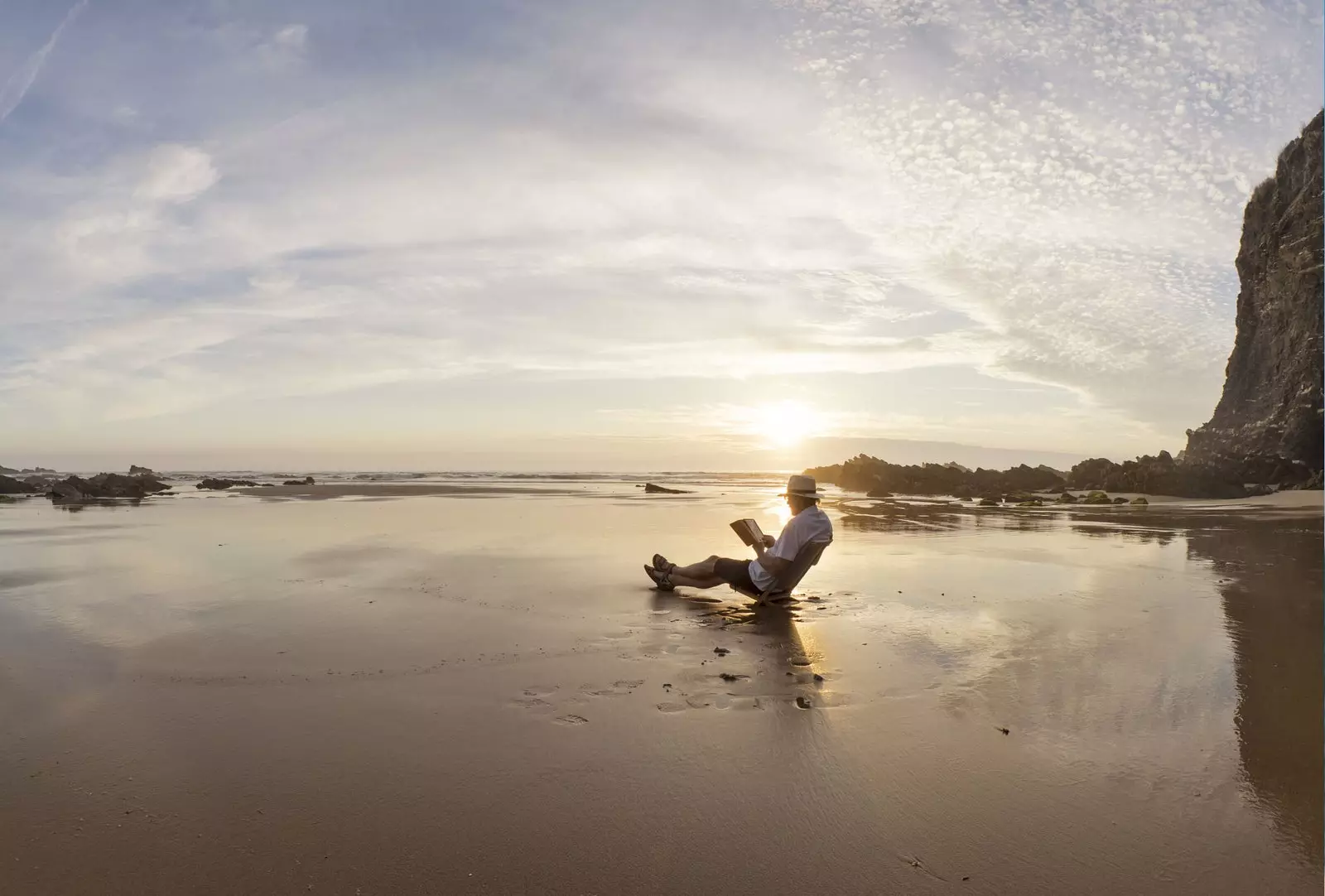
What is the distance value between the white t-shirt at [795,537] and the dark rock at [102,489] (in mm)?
31854

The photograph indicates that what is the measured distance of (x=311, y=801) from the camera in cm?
363

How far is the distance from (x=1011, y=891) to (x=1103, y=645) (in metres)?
4.78

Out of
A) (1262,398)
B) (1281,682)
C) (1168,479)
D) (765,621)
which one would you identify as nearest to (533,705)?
(765,621)

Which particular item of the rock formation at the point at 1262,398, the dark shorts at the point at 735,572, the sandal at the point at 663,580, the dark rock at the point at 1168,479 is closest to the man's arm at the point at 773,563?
the dark shorts at the point at 735,572

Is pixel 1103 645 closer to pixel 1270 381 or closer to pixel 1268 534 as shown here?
pixel 1268 534

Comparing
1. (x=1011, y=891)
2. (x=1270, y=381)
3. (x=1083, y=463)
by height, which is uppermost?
(x=1270, y=381)

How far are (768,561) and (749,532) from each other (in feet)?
2.34

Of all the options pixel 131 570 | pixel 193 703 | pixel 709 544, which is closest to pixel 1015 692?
pixel 193 703

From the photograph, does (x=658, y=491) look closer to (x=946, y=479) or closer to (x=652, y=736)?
(x=946, y=479)

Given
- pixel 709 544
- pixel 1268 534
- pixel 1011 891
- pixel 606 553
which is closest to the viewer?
pixel 1011 891

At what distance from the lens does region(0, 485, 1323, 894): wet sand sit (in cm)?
316

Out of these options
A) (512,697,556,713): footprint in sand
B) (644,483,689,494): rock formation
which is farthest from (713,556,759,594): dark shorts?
(644,483,689,494): rock formation

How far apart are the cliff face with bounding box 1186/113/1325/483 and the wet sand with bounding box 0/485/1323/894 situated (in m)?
27.4

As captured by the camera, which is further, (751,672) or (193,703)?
(751,672)
